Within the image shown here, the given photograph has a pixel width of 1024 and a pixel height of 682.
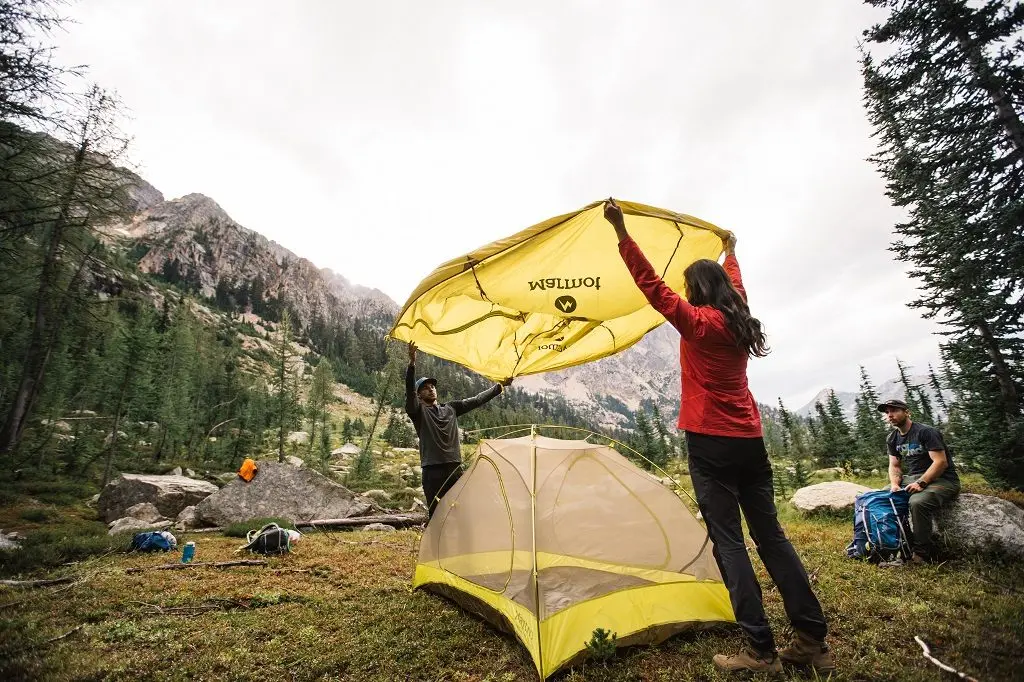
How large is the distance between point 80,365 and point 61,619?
39.4 m

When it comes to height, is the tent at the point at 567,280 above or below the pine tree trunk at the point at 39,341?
below

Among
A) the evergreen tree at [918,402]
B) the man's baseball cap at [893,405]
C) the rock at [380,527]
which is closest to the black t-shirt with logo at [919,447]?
the man's baseball cap at [893,405]

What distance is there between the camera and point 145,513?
12570 mm

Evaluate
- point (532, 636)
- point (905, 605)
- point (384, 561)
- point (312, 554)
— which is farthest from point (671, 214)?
point (312, 554)

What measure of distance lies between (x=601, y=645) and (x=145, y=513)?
14620mm

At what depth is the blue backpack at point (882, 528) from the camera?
20.9ft

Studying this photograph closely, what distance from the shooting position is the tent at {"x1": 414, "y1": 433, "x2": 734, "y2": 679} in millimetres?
4156

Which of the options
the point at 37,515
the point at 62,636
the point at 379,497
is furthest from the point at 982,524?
the point at 37,515

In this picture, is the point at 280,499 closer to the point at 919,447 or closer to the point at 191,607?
the point at 191,607

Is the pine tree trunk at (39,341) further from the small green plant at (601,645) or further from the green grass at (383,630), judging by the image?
the small green plant at (601,645)

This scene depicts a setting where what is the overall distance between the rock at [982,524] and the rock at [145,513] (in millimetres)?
17856

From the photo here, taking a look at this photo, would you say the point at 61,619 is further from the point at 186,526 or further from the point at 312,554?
the point at 186,526

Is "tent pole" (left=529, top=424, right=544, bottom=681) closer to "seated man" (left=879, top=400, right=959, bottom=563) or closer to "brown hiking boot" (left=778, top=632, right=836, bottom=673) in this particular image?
"brown hiking boot" (left=778, top=632, right=836, bottom=673)

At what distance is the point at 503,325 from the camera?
5758 millimetres
